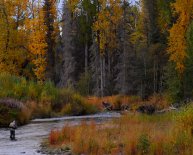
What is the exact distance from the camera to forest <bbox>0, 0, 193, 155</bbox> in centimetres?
1546

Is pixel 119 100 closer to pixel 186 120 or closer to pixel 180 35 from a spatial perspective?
pixel 180 35

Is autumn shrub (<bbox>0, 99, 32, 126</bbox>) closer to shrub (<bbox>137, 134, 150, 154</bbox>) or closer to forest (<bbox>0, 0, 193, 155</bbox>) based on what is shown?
forest (<bbox>0, 0, 193, 155</bbox>)

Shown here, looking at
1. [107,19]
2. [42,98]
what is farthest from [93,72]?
[42,98]

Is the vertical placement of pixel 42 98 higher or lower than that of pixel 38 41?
lower

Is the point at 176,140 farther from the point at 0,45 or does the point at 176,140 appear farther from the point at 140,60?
the point at 0,45

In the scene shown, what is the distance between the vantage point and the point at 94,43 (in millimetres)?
52969

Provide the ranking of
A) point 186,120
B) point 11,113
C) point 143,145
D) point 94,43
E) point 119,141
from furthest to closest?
point 94,43 → point 11,113 → point 119,141 → point 186,120 → point 143,145

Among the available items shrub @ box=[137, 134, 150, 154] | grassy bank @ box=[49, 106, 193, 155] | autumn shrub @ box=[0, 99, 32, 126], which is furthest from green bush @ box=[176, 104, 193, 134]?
autumn shrub @ box=[0, 99, 32, 126]

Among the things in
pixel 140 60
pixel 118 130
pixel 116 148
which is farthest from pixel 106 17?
pixel 116 148

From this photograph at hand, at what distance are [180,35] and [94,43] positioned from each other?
63.5ft

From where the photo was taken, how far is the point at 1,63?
46.2 metres

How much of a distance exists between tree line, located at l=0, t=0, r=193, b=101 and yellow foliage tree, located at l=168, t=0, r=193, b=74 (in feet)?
16.6

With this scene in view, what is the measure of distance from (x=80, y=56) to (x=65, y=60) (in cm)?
847

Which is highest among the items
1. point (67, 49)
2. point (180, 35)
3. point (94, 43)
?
point (94, 43)
